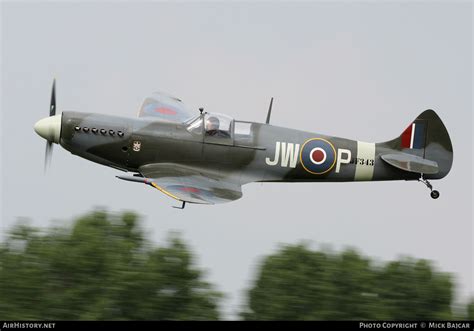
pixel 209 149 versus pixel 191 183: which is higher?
pixel 209 149

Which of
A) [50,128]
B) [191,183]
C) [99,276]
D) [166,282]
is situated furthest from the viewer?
[99,276]

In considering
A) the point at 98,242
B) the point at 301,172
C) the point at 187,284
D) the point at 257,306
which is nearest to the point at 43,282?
the point at 98,242

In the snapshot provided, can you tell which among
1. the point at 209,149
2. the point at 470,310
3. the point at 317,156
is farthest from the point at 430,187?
the point at 470,310

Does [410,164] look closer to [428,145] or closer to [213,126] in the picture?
[428,145]

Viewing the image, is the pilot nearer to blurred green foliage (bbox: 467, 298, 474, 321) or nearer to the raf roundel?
the raf roundel

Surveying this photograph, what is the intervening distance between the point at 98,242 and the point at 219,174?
30.3 ft

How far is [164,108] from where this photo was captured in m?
23.3

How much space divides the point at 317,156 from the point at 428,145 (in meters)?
2.77

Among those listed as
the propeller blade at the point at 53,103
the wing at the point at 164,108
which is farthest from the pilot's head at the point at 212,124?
the propeller blade at the point at 53,103

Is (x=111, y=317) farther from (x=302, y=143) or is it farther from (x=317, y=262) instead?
(x=302, y=143)

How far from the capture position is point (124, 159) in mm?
21328

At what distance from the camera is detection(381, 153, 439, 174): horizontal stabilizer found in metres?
22.1

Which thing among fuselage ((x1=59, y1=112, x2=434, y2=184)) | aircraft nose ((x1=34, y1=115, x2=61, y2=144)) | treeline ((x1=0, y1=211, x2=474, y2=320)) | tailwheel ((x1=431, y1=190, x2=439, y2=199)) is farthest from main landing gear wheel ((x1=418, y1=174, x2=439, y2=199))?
aircraft nose ((x1=34, y1=115, x2=61, y2=144))

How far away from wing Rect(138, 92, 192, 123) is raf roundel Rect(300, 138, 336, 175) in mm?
3065
